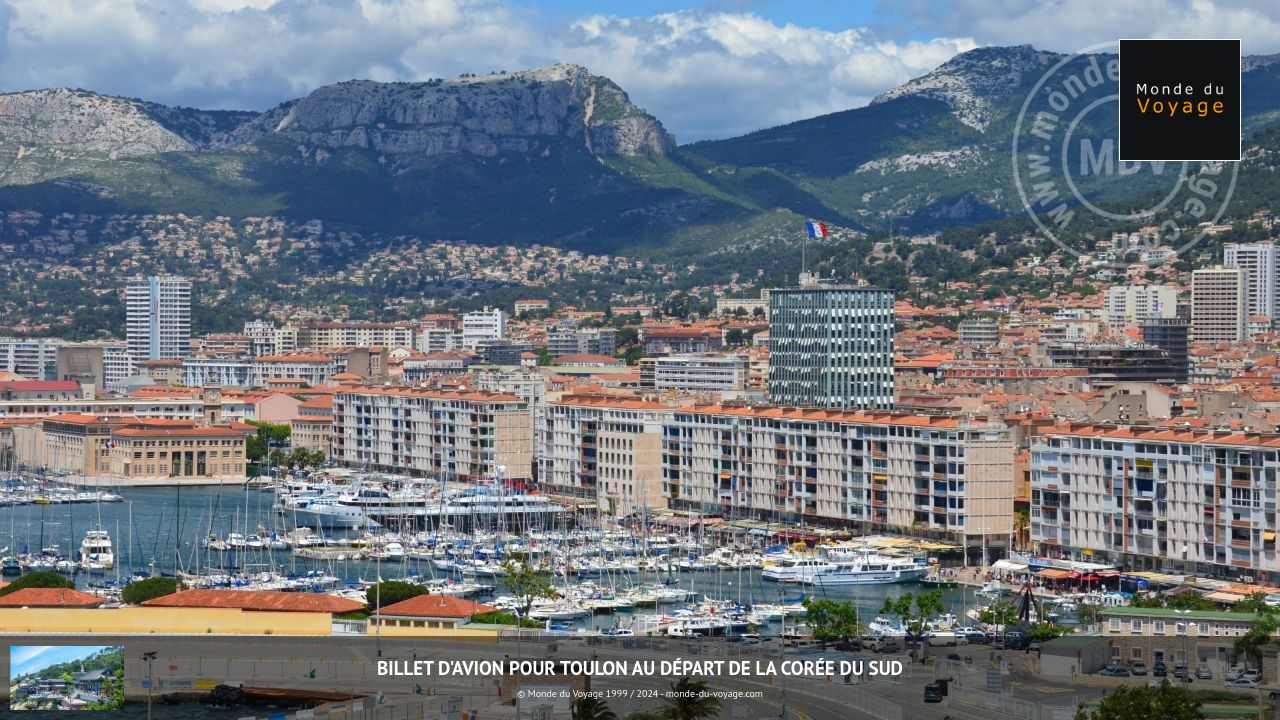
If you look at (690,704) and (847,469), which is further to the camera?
(847,469)

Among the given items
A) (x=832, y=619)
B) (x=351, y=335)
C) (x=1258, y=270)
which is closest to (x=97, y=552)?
(x=832, y=619)

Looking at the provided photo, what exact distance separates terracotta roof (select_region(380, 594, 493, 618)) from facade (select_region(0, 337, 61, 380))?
371ft

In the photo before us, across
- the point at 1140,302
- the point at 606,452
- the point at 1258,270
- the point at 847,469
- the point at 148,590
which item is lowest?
the point at 148,590

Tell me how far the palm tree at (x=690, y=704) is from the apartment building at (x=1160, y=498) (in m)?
28.5

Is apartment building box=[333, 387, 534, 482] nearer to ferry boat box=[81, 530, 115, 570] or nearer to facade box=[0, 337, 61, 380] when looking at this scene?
ferry boat box=[81, 530, 115, 570]

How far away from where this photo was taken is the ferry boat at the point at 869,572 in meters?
63.1

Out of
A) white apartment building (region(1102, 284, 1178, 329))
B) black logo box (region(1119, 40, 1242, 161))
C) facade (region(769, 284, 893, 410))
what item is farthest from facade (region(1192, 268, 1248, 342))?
black logo box (region(1119, 40, 1242, 161))

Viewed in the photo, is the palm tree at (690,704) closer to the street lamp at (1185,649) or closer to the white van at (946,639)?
the street lamp at (1185,649)

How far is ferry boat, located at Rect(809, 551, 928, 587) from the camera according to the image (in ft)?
207

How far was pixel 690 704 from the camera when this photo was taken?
3189cm

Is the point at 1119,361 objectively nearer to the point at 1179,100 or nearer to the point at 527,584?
the point at 527,584

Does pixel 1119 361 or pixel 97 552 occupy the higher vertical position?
pixel 1119 361

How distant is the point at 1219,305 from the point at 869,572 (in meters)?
83.6

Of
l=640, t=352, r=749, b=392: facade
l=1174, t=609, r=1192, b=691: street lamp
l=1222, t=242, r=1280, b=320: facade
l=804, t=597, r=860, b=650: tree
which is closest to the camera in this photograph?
l=1174, t=609, r=1192, b=691: street lamp
